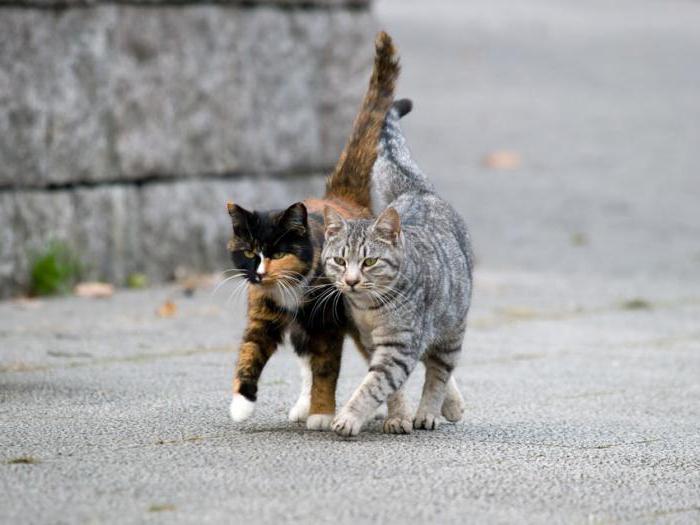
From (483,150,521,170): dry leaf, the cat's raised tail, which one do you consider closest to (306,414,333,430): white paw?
the cat's raised tail

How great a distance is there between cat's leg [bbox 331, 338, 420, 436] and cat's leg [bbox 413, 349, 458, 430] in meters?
0.35

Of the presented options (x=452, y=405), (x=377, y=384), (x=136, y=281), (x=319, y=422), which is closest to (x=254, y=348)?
(x=319, y=422)

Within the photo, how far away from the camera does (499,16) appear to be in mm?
18266

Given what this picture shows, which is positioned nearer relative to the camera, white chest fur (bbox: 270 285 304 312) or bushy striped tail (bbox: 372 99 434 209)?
white chest fur (bbox: 270 285 304 312)

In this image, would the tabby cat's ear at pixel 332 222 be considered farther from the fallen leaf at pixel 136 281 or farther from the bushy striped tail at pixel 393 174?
the fallen leaf at pixel 136 281

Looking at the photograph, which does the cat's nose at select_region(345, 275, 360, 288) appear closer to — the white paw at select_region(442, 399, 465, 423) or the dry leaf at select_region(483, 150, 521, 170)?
the white paw at select_region(442, 399, 465, 423)

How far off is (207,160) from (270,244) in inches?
152

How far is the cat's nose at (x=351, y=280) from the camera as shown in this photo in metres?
4.74

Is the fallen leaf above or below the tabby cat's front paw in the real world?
below

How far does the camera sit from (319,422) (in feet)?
16.2

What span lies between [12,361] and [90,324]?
110cm

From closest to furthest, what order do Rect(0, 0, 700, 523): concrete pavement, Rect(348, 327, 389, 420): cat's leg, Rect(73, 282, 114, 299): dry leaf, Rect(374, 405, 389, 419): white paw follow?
Rect(0, 0, 700, 523): concrete pavement, Rect(348, 327, 389, 420): cat's leg, Rect(374, 405, 389, 419): white paw, Rect(73, 282, 114, 299): dry leaf

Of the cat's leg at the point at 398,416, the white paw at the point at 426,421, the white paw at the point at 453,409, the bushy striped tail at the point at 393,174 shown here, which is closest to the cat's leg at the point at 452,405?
the white paw at the point at 453,409

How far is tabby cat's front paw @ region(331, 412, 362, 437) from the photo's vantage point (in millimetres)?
4699
